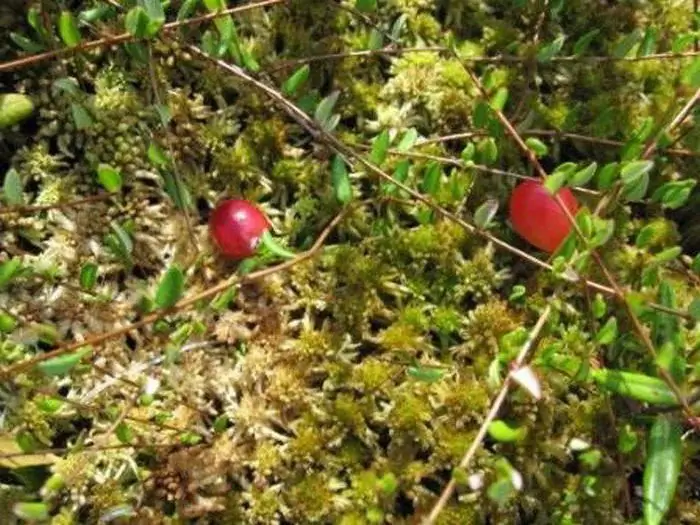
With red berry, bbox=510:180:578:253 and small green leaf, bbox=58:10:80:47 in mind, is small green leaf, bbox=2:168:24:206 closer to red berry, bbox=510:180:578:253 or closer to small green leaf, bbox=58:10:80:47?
small green leaf, bbox=58:10:80:47

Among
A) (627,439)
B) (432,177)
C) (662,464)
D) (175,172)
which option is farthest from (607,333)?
(175,172)

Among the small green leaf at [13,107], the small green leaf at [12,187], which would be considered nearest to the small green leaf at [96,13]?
the small green leaf at [13,107]

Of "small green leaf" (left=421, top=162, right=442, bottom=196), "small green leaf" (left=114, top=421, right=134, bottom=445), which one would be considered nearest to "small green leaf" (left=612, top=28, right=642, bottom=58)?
"small green leaf" (left=421, top=162, right=442, bottom=196)

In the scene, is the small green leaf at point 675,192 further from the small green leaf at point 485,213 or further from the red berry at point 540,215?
the small green leaf at point 485,213

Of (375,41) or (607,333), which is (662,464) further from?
(375,41)

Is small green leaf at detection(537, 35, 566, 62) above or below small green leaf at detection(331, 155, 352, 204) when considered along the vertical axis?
above
